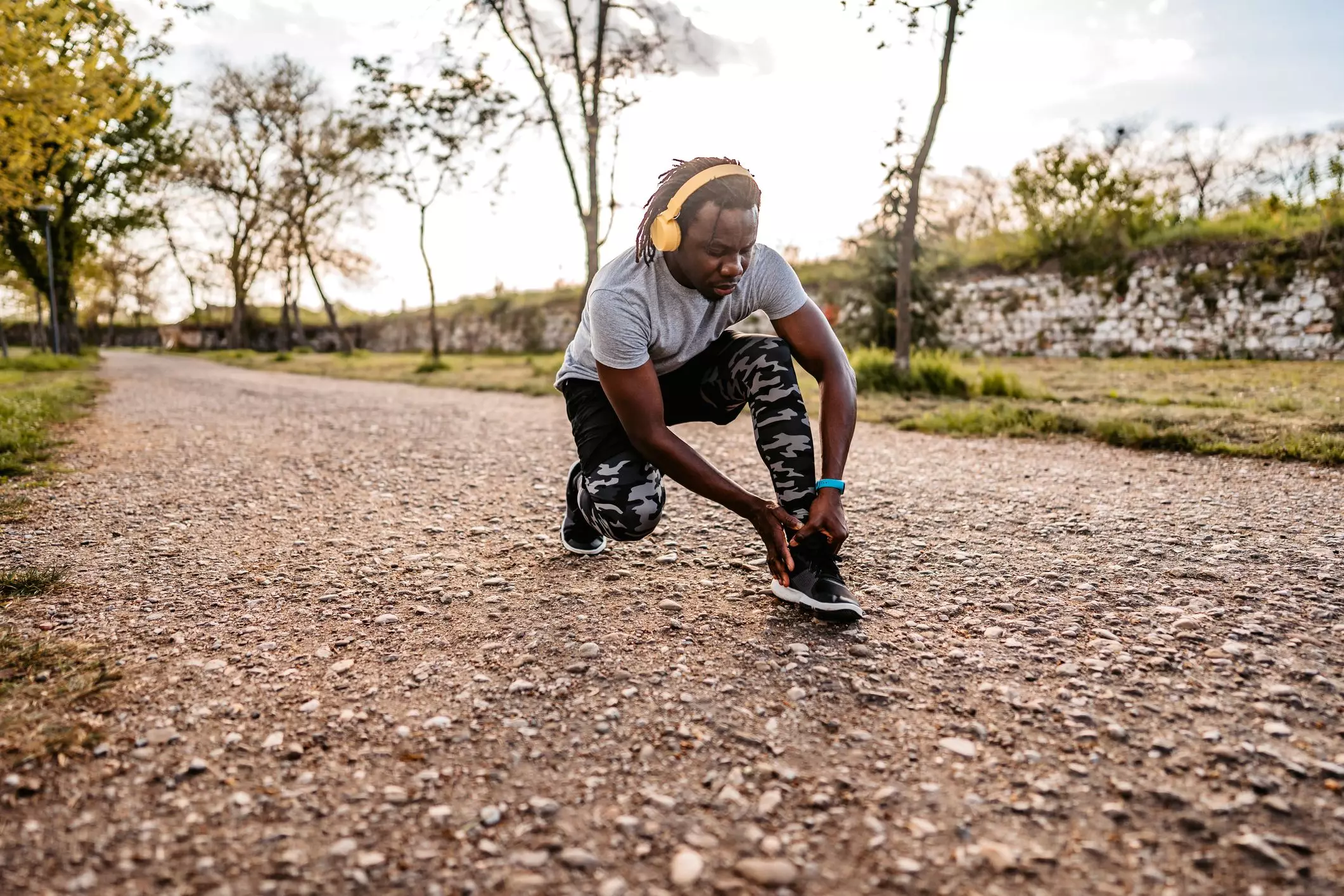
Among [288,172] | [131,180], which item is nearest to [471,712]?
[131,180]

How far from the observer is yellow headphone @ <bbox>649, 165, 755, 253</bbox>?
265 centimetres

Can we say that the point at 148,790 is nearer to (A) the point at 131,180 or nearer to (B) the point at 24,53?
(B) the point at 24,53

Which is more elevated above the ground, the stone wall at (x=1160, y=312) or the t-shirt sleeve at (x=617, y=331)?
the stone wall at (x=1160, y=312)

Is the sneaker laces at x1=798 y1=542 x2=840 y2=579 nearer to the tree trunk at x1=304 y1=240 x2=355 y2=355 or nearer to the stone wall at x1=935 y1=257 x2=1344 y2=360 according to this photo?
the stone wall at x1=935 y1=257 x2=1344 y2=360

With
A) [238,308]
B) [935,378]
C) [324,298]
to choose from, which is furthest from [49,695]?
[238,308]

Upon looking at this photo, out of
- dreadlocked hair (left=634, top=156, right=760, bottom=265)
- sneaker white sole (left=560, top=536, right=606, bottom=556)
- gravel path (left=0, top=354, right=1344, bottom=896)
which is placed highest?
dreadlocked hair (left=634, top=156, right=760, bottom=265)

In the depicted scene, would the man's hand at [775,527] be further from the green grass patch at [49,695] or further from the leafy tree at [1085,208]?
the leafy tree at [1085,208]

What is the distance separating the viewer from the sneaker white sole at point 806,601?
2.73 meters

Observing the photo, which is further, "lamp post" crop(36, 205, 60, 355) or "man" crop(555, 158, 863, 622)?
"lamp post" crop(36, 205, 60, 355)

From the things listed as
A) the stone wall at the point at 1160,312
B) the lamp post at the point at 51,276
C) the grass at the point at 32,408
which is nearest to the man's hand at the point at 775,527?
the grass at the point at 32,408

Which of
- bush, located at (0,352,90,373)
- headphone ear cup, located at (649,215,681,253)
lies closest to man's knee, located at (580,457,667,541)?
headphone ear cup, located at (649,215,681,253)

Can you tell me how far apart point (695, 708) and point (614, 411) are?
4.38 feet

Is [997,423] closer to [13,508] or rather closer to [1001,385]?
[1001,385]

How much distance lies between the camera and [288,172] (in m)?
30.0
